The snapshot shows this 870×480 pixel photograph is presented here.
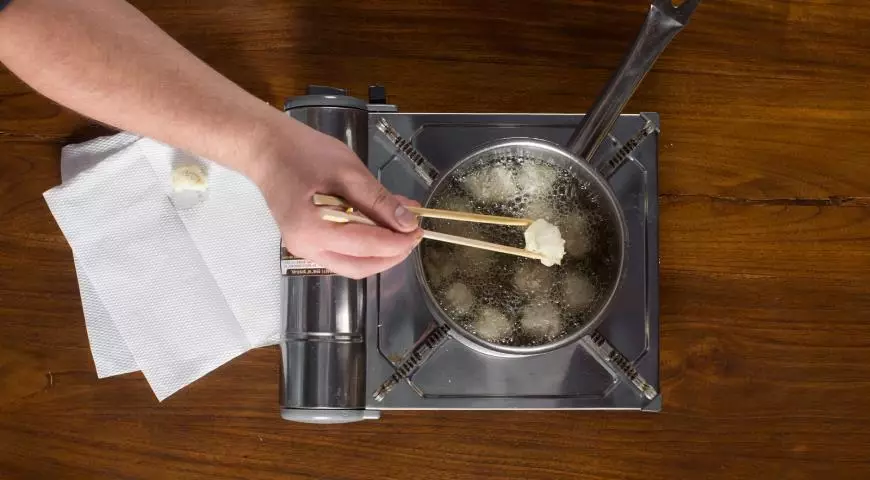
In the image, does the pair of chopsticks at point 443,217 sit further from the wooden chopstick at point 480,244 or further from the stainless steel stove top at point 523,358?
the stainless steel stove top at point 523,358

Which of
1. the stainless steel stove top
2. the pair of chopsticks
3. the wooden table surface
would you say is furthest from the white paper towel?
the pair of chopsticks

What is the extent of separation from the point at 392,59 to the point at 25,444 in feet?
2.04

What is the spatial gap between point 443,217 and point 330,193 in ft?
0.35

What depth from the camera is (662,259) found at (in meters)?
0.82

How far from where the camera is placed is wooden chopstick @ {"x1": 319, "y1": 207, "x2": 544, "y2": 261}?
0.55 m

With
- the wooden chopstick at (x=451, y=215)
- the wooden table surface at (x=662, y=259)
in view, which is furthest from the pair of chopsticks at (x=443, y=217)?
the wooden table surface at (x=662, y=259)

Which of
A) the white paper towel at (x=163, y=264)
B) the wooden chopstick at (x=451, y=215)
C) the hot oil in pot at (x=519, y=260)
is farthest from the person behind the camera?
the white paper towel at (x=163, y=264)

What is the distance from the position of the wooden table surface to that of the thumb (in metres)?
0.29

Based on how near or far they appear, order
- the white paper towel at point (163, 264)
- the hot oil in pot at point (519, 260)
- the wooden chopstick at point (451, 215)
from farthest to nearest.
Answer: the white paper towel at point (163, 264) → the hot oil in pot at point (519, 260) → the wooden chopstick at point (451, 215)

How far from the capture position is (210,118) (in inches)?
23.2

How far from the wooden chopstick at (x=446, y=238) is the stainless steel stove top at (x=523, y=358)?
0.11 metres

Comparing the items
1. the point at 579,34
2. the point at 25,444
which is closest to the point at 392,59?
the point at 579,34

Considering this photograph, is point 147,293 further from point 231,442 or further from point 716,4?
point 716,4

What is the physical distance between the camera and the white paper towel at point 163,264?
2.59 feet
